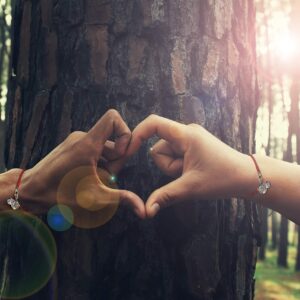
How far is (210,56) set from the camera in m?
1.94

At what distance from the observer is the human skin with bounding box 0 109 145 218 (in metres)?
1.59

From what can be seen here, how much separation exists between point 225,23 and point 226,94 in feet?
1.15

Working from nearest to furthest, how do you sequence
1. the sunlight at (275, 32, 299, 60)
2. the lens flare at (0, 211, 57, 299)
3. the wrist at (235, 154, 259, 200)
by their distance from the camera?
the wrist at (235, 154, 259, 200) → the lens flare at (0, 211, 57, 299) → the sunlight at (275, 32, 299, 60)

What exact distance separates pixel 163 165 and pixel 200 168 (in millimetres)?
180

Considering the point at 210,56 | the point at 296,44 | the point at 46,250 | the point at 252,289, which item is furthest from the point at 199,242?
the point at 296,44

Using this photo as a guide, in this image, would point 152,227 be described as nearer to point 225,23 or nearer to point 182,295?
point 182,295

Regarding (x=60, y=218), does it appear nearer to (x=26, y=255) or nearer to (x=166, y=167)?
(x=26, y=255)

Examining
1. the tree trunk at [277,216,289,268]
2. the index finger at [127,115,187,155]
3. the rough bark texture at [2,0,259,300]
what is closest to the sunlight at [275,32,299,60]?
the tree trunk at [277,216,289,268]

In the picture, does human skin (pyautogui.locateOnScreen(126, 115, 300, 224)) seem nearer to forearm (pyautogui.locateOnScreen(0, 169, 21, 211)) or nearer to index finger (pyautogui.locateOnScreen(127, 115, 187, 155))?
index finger (pyautogui.locateOnScreen(127, 115, 187, 155))

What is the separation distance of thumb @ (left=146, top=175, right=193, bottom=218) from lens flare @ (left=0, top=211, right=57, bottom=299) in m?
0.60

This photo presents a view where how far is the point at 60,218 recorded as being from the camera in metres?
1.85

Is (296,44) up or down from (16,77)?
up

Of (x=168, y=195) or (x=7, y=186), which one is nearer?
(x=168, y=195)

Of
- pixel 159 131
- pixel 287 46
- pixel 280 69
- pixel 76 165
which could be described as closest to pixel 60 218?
pixel 76 165
